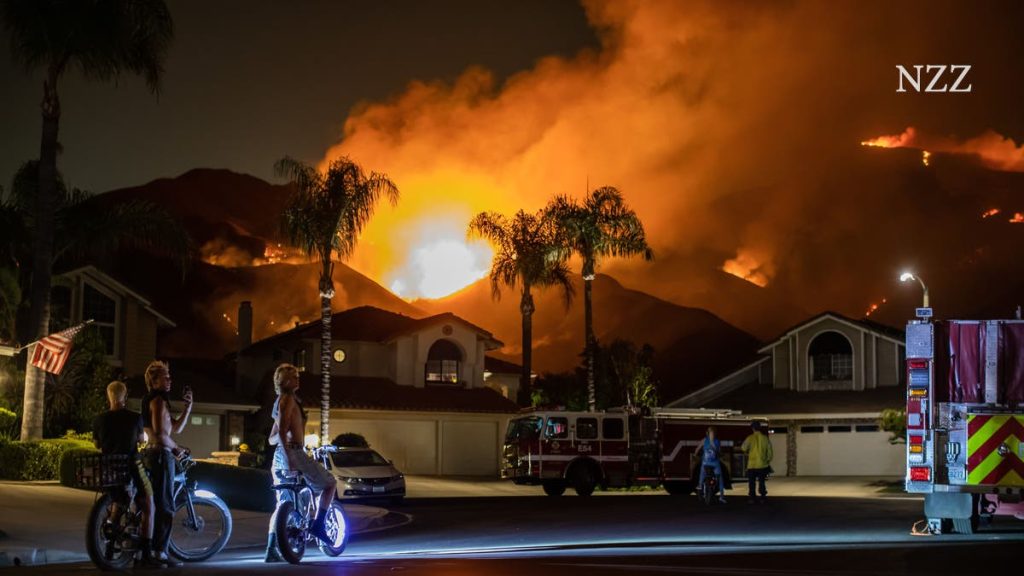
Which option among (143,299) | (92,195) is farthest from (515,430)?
(143,299)

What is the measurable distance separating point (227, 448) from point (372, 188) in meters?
14.7

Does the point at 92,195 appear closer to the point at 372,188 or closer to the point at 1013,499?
the point at 372,188

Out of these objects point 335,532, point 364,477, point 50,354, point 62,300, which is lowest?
point 364,477

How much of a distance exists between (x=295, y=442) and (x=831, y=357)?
141ft

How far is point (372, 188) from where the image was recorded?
1613 inches

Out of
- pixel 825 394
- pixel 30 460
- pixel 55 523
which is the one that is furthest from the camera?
pixel 825 394

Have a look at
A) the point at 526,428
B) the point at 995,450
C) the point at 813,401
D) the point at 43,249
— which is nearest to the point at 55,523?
the point at 995,450

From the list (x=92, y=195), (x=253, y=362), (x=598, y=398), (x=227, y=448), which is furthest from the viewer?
(x=598, y=398)

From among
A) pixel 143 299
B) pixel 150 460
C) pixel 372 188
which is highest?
pixel 372 188

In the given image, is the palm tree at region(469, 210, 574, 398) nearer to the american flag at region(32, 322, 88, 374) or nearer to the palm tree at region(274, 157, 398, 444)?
the palm tree at region(274, 157, 398, 444)

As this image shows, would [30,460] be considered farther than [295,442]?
Yes

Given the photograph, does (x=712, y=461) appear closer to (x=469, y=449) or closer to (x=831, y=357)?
(x=469, y=449)

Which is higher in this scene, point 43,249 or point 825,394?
point 43,249

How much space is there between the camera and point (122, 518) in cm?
1230
